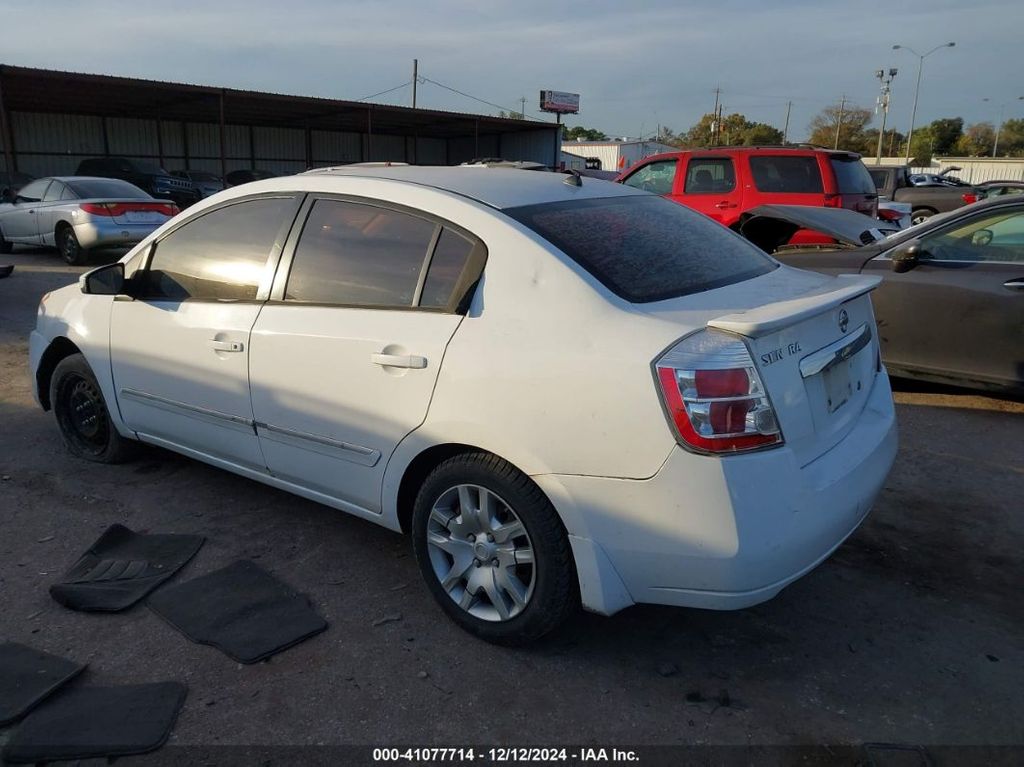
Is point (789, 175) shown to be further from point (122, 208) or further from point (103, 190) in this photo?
point (103, 190)

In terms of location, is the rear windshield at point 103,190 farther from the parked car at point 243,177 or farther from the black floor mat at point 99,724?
the black floor mat at point 99,724

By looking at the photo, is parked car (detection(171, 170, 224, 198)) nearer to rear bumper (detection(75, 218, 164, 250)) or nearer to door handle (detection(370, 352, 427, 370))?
rear bumper (detection(75, 218, 164, 250))

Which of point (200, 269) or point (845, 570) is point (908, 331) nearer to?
point (845, 570)

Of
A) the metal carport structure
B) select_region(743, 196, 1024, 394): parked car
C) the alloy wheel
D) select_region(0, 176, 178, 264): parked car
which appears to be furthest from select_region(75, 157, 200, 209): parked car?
the alloy wheel

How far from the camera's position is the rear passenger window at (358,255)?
10.2 ft

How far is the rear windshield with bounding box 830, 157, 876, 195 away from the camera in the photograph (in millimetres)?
9875

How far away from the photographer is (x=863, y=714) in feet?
8.50

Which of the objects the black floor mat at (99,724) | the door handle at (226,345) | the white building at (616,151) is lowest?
the black floor mat at (99,724)

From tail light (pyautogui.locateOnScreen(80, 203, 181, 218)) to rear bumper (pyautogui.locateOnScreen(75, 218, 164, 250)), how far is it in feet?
0.47

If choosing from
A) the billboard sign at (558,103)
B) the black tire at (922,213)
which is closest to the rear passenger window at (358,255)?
the black tire at (922,213)

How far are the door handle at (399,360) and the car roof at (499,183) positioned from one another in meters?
0.65

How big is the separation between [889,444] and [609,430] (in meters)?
1.33

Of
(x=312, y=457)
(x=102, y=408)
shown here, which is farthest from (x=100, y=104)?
(x=312, y=457)

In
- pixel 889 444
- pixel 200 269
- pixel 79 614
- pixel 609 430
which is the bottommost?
pixel 79 614
